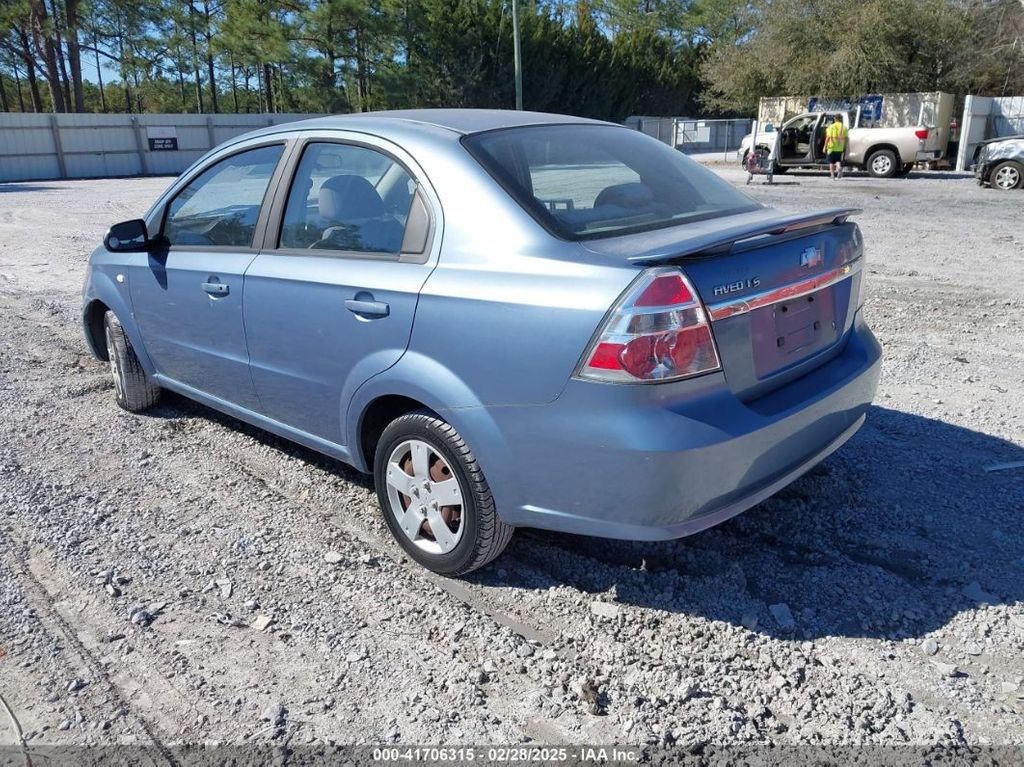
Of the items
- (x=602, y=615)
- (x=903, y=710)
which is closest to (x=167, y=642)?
(x=602, y=615)

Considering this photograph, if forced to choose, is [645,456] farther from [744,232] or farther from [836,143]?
[836,143]

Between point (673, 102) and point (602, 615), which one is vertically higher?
point (673, 102)

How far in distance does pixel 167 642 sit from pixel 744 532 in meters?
2.31

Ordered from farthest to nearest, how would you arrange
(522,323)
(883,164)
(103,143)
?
(103,143), (883,164), (522,323)

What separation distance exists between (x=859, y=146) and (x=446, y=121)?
2278 cm

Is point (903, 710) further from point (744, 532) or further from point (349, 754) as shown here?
point (349, 754)

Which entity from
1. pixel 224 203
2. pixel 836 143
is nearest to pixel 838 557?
pixel 224 203

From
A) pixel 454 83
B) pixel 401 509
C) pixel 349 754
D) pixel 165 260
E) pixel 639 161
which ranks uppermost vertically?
pixel 454 83

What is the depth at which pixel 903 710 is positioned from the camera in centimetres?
250

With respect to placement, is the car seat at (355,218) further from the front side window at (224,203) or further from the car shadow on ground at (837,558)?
the car shadow on ground at (837,558)

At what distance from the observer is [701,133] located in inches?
1702

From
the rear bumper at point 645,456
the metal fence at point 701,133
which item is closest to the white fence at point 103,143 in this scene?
the metal fence at point 701,133

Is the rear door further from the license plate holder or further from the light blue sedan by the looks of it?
the license plate holder

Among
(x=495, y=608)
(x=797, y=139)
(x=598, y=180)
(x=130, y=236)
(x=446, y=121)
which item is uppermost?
(x=446, y=121)
